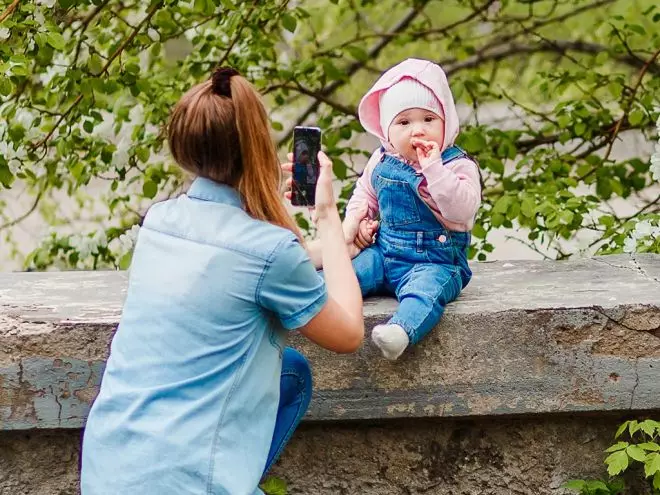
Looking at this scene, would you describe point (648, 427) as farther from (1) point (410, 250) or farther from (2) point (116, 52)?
(2) point (116, 52)

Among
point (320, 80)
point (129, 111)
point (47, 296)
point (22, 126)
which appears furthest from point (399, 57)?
point (47, 296)

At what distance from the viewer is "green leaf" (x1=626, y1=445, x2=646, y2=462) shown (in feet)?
9.23

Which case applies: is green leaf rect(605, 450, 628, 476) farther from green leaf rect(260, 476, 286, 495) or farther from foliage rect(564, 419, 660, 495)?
green leaf rect(260, 476, 286, 495)

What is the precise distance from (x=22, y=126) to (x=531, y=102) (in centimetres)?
404

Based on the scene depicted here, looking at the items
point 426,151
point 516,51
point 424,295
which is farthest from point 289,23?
point 516,51

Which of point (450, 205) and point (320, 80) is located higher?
point (450, 205)

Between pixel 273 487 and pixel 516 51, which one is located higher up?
pixel 273 487

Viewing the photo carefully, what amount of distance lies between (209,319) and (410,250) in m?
0.95

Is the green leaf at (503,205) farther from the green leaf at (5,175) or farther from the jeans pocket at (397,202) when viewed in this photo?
the green leaf at (5,175)

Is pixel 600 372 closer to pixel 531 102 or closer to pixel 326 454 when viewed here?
pixel 326 454

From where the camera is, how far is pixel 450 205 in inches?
110

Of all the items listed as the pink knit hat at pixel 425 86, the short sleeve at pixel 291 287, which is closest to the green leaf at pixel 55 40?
the pink knit hat at pixel 425 86

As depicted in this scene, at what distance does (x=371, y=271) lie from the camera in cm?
302

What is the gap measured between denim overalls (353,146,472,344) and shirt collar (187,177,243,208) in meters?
0.73
